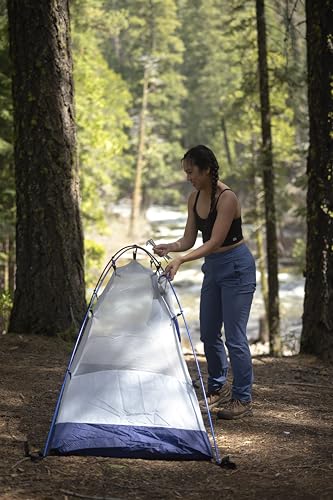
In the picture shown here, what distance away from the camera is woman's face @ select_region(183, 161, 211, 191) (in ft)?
16.4

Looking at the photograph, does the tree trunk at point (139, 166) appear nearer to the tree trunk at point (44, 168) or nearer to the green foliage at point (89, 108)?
the green foliage at point (89, 108)

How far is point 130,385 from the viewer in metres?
4.65

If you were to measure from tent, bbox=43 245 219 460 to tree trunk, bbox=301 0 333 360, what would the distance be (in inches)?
106

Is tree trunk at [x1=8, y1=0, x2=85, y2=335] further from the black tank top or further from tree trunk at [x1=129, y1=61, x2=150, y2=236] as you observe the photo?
tree trunk at [x1=129, y1=61, x2=150, y2=236]

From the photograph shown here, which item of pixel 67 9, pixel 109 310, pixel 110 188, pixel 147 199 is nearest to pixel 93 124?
pixel 110 188

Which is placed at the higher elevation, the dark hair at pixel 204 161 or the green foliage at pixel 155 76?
the green foliage at pixel 155 76

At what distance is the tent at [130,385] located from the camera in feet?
14.3

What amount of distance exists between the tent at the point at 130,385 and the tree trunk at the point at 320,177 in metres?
2.70

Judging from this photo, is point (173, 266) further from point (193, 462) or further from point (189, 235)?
point (193, 462)

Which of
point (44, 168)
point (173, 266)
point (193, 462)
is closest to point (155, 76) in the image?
point (44, 168)

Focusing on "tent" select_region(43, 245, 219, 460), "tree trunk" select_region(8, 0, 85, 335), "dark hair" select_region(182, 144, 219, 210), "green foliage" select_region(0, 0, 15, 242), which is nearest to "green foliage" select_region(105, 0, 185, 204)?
"green foliage" select_region(0, 0, 15, 242)

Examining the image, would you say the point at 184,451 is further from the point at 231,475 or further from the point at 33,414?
the point at 33,414

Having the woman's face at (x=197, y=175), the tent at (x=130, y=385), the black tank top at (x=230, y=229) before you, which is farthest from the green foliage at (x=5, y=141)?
the tent at (x=130, y=385)

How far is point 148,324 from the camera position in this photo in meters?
4.88
